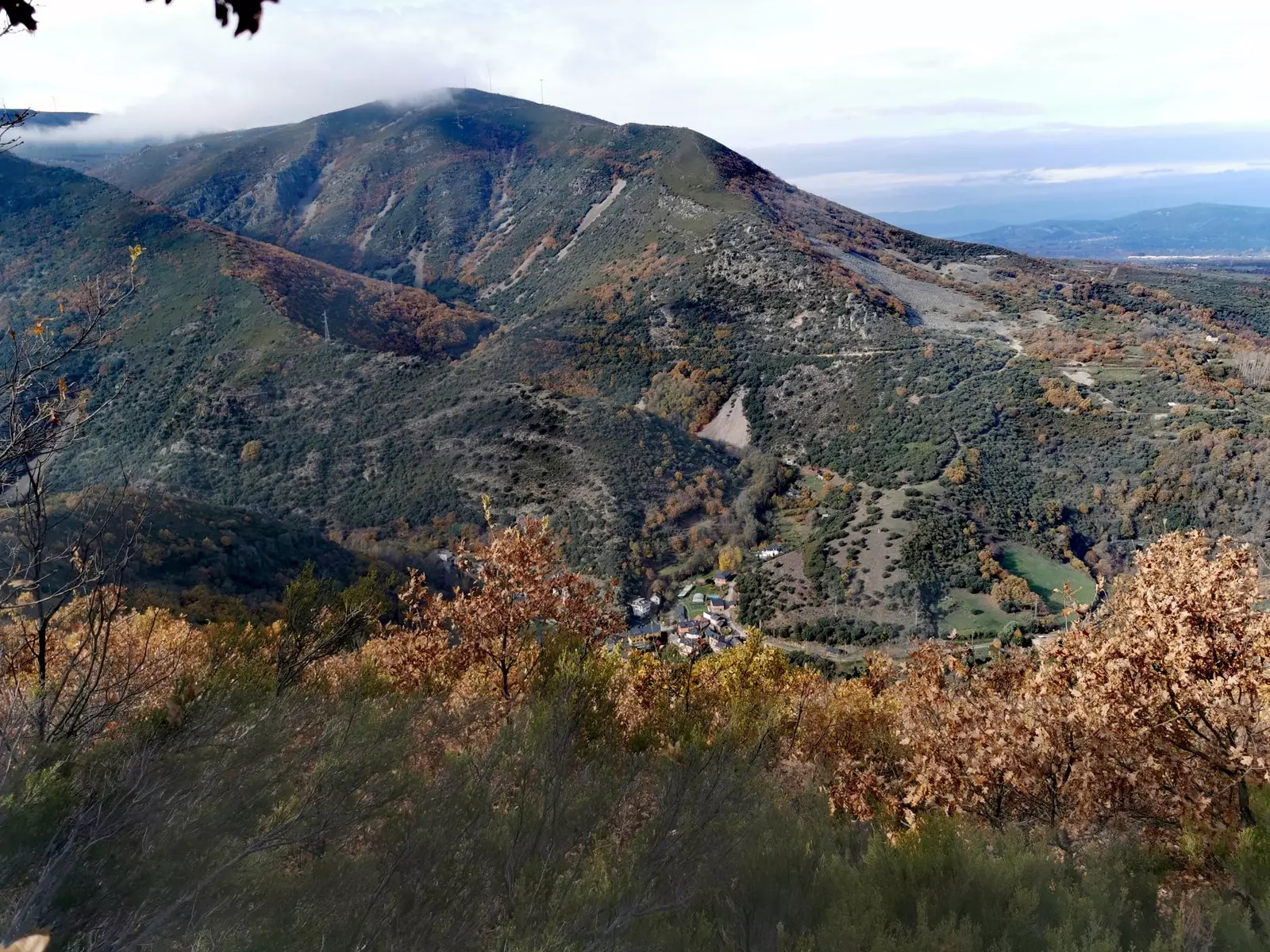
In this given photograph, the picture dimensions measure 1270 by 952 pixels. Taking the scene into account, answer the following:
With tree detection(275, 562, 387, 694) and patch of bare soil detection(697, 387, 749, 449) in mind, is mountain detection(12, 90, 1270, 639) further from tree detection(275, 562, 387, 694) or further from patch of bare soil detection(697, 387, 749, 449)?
tree detection(275, 562, 387, 694)

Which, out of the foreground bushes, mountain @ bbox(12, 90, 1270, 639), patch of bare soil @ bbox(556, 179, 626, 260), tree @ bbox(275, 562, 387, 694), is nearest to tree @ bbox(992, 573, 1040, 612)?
mountain @ bbox(12, 90, 1270, 639)

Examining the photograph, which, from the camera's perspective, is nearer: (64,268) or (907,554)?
(907,554)

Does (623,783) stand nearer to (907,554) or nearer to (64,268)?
(907,554)

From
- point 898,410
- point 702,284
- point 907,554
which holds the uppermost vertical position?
point 702,284

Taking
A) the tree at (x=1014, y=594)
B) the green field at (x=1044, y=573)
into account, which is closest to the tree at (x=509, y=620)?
the tree at (x=1014, y=594)

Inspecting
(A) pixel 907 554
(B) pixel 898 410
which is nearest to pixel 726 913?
(A) pixel 907 554

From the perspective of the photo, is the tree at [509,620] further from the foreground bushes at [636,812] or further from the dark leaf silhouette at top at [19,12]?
the dark leaf silhouette at top at [19,12]

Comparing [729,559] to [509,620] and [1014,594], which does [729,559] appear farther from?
[509,620]
